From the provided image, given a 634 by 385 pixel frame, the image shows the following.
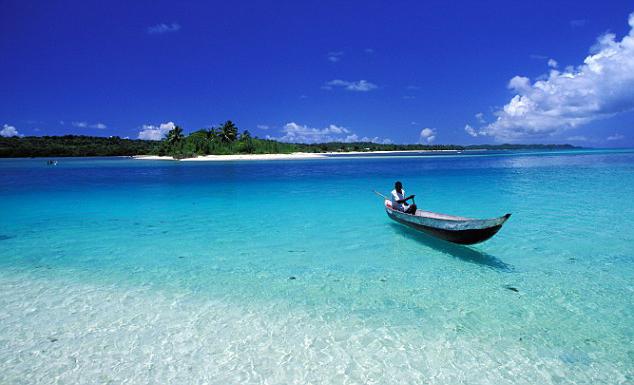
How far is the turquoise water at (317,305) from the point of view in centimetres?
442

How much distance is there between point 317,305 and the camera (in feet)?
20.1

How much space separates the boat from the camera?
311 inches

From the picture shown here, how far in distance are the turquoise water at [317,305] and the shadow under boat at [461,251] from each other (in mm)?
74

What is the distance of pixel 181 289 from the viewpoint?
6.92 meters

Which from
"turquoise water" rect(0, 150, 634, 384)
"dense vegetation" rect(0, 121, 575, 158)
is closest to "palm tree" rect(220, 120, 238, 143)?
"dense vegetation" rect(0, 121, 575, 158)

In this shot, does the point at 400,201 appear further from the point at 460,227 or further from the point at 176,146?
the point at 176,146

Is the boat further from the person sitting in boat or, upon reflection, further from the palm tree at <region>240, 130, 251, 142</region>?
the palm tree at <region>240, 130, 251, 142</region>

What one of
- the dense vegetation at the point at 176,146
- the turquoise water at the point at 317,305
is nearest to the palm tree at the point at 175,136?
→ the dense vegetation at the point at 176,146

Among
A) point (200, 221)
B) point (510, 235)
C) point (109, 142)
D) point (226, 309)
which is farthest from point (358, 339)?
point (109, 142)

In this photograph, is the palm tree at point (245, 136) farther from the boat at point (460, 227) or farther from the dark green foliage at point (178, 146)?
the boat at point (460, 227)

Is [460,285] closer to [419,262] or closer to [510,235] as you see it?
[419,262]

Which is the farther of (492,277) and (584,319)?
(492,277)

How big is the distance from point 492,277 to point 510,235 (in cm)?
386

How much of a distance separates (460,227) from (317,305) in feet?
13.7
